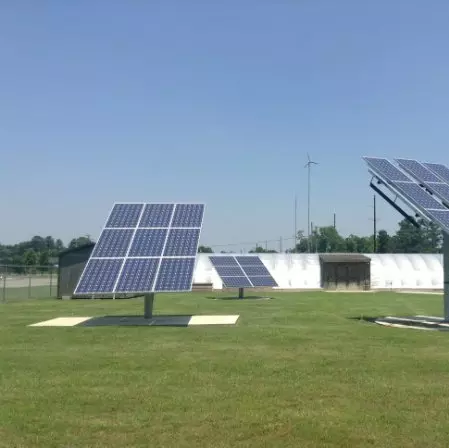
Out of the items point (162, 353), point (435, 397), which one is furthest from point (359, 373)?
point (162, 353)

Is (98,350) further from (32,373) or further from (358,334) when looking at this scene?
(358,334)

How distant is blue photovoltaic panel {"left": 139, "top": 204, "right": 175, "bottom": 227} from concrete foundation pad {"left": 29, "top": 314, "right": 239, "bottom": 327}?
12.1 feet

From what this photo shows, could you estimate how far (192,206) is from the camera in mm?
24875

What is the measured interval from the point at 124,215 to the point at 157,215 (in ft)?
4.33

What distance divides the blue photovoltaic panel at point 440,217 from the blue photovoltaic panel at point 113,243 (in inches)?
424

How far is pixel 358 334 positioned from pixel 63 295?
97.9 feet

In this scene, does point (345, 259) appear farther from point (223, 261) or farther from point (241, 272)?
point (241, 272)

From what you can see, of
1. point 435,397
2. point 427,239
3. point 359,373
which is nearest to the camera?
point 435,397

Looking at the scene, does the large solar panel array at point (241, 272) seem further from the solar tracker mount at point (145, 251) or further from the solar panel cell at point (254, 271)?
the solar tracker mount at point (145, 251)

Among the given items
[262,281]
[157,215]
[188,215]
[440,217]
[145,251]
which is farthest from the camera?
[262,281]

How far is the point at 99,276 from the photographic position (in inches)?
806

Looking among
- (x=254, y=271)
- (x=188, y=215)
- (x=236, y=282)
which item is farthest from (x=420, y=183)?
(x=254, y=271)

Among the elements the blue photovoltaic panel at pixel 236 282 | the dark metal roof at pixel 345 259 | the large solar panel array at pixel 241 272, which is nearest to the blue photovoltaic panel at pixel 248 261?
the large solar panel array at pixel 241 272

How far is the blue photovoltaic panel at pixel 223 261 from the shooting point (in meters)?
42.4
